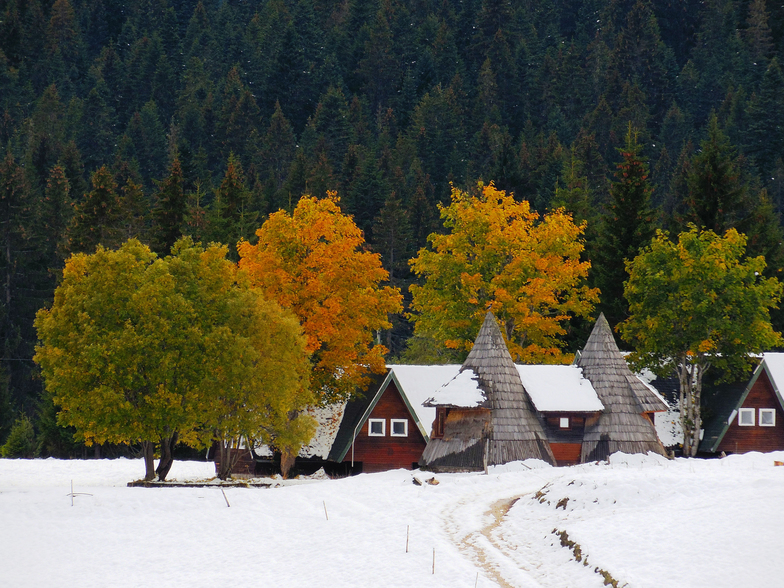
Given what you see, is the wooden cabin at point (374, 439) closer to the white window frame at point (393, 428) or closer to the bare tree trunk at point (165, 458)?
the white window frame at point (393, 428)

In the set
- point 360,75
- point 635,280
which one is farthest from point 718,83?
point 635,280

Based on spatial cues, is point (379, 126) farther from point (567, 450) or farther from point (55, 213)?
point (567, 450)

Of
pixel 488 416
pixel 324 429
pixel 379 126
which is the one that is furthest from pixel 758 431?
pixel 379 126

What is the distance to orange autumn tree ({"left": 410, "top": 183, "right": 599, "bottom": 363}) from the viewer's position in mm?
57875

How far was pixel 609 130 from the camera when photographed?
143500 millimetres

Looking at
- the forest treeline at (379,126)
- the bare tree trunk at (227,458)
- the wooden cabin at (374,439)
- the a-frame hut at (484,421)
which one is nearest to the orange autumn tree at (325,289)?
the wooden cabin at (374,439)

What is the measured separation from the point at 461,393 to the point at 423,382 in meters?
5.39

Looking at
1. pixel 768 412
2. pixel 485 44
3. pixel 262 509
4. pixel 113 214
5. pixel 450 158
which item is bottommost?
pixel 262 509

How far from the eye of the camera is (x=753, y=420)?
48.7 m

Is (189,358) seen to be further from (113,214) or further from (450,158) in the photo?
(450,158)

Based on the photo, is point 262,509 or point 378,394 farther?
point 378,394

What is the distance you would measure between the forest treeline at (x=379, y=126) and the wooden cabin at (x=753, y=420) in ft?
47.9

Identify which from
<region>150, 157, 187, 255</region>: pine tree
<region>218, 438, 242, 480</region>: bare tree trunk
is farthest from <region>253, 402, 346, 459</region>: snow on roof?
<region>150, 157, 187, 255</region>: pine tree

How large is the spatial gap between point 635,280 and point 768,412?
8746 millimetres
